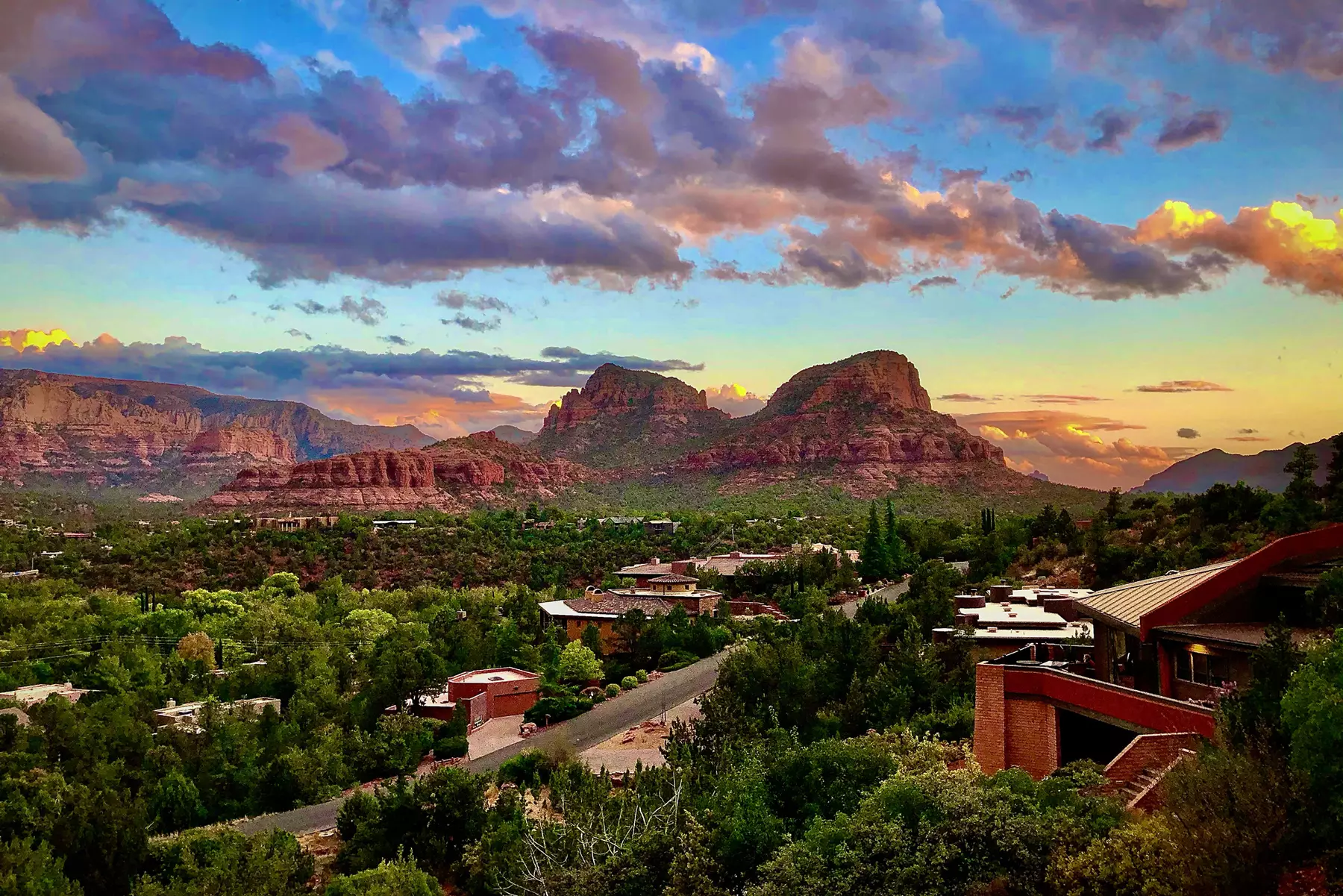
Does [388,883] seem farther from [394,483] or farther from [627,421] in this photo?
[627,421]

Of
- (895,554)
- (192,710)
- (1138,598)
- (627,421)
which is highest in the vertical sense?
(627,421)

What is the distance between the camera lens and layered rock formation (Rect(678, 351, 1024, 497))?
12412 cm

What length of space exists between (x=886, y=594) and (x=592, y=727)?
924 inches

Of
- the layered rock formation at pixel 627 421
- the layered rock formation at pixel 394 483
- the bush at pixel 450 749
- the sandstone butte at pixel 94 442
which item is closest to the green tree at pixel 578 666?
the bush at pixel 450 749

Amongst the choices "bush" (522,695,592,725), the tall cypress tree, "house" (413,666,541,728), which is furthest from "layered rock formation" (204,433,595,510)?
"bush" (522,695,592,725)

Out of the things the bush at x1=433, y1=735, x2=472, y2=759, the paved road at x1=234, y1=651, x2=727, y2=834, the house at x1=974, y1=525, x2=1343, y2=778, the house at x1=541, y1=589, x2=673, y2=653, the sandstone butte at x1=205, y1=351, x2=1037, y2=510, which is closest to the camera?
the house at x1=974, y1=525, x2=1343, y2=778

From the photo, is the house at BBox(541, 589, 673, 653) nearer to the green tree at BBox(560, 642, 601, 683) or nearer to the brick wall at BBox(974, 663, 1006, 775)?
the green tree at BBox(560, 642, 601, 683)

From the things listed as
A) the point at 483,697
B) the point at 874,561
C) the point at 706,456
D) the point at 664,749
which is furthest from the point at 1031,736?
the point at 706,456

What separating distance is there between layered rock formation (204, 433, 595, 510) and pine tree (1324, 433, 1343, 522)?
90045mm

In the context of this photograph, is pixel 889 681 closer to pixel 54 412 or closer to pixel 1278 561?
pixel 1278 561

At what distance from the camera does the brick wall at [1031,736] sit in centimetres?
1831

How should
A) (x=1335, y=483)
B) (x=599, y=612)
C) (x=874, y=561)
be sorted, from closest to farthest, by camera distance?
(x=1335, y=483)
(x=599, y=612)
(x=874, y=561)

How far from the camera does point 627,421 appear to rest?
170m

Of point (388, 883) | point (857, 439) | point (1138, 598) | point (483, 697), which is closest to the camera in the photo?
point (388, 883)
